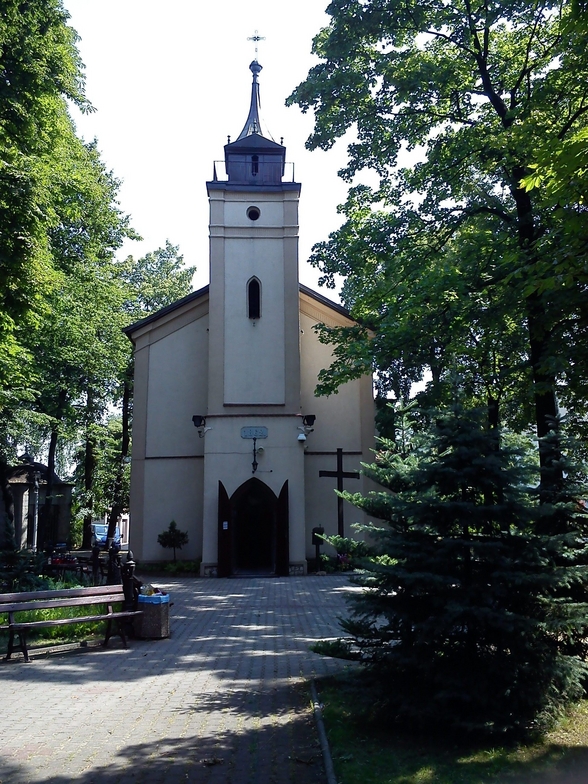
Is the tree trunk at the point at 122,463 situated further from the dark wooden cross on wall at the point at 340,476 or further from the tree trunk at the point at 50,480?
the dark wooden cross on wall at the point at 340,476

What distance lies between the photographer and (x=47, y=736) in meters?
6.10

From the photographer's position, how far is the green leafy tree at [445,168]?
35.7 ft

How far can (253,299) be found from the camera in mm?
23438

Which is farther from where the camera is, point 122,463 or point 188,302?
point 122,463

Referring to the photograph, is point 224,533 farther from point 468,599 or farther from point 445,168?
point 468,599

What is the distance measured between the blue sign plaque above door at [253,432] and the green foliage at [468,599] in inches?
612

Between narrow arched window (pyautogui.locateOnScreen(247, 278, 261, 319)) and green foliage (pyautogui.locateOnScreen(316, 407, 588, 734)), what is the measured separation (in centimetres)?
1703

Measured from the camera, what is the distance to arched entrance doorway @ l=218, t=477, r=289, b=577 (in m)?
21.4

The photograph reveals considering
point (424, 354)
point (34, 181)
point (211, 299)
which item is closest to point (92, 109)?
point (34, 181)

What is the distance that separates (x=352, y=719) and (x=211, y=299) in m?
18.0

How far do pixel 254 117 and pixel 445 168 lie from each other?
16.1 meters

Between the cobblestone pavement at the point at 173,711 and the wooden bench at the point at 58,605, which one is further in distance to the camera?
Result: the wooden bench at the point at 58,605

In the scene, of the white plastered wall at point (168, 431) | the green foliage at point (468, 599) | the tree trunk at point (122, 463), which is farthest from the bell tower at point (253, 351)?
the green foliage at point (468, 599)

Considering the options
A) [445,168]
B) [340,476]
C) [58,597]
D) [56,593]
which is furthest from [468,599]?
[340,476]
